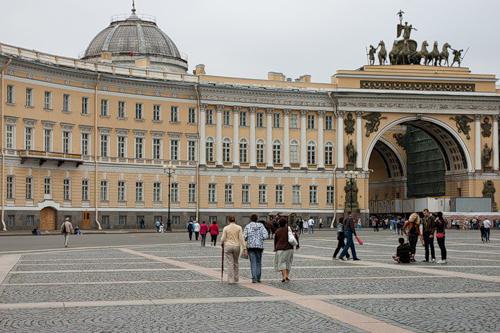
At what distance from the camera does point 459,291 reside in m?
20.3

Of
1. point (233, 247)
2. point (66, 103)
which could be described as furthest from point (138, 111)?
point (233, 247)

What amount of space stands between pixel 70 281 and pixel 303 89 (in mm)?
64773

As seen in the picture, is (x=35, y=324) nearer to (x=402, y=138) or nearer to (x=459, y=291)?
(x=459, y=291)

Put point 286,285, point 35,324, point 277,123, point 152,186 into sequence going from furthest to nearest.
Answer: point 277,123 < point 152,186 < point 286,285 < point 35,324

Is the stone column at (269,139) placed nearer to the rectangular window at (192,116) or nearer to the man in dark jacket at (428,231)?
the rectangular window at (192,116)

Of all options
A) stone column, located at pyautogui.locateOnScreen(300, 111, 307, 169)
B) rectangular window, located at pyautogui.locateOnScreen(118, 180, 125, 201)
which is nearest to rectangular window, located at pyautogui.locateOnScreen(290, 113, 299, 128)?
stone column, located at pyautogui.locateOnScreen(300, 111, 307, 169)

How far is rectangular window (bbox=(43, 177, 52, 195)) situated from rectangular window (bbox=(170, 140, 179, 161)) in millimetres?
12753

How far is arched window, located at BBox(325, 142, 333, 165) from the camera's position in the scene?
88000 mm

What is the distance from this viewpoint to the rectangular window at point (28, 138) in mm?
70519

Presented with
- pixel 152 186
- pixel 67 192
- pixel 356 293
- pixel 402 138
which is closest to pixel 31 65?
pixel 67 192

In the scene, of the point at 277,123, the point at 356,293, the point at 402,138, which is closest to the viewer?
the point at 356,293

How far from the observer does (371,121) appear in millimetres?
88625

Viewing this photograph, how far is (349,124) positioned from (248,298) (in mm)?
69816

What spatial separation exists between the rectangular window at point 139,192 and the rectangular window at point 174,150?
397 centimetres
